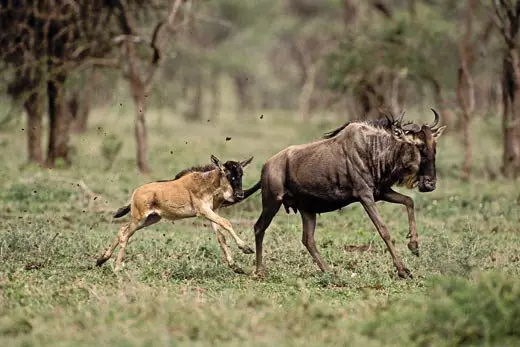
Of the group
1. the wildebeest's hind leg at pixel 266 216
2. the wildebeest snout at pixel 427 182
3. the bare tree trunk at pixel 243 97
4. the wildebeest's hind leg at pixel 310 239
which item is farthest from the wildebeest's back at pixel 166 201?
the bare tree trunk at pixel 243 97

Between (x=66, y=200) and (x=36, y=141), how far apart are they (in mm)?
6305

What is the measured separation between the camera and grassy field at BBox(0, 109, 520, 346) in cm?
685

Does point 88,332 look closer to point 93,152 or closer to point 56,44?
point 56,44

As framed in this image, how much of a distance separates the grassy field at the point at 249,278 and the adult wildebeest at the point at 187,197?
1.52ft

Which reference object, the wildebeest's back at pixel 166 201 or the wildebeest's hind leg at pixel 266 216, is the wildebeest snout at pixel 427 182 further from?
the wildebeest's back at pixel 166 201

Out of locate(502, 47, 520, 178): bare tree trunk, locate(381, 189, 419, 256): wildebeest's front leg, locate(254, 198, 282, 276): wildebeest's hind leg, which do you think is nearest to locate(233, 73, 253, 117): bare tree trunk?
locate(502, 47, 520, 178): bare tree trunk

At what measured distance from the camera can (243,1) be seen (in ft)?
164

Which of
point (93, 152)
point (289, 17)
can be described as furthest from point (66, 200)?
point (289, 17)

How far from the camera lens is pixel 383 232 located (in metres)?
10.2

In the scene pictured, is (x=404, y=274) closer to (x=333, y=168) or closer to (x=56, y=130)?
(x=333, y=168)

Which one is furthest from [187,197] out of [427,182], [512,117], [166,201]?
[512,117]

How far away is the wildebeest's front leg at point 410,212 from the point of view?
33.6 feet

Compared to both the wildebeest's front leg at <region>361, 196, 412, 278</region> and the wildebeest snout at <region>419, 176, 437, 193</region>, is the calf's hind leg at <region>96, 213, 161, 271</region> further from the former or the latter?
the wildebeest snout at <region>419, 176, 437, 193</region>

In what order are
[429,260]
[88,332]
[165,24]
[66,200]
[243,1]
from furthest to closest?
A: [243,1] → [165,24] → [66,200] → [429,260] → [88,332]
